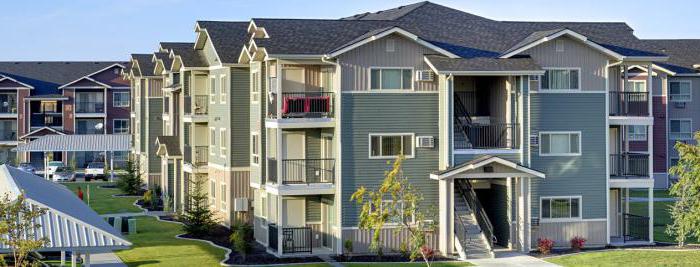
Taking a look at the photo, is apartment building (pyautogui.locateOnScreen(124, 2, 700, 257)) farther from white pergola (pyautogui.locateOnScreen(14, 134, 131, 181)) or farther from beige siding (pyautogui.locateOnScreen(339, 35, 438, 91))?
white pergola (pyautogui.locateOnScreen(14, 134, 131, 181))

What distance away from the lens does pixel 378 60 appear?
3788 cm

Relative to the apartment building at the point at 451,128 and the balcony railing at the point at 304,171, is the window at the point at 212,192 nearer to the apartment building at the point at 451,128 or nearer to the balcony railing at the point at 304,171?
the apartment building at the point at 451,128

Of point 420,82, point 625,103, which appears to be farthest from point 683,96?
point 420,82

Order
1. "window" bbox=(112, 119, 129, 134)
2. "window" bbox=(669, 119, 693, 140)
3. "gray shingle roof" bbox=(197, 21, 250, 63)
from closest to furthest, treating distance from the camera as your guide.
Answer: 1. "gray shingle roof" bbox=(197, 21, 250, 63)
2. "window" bbox=(669, 119, 693, 140)
3. "window" bbox=(112, 119, 129, 134)

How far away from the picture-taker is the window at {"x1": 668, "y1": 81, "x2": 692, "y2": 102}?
229 feet

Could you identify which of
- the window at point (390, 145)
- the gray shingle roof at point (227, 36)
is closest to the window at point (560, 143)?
the window at point (390, 145)

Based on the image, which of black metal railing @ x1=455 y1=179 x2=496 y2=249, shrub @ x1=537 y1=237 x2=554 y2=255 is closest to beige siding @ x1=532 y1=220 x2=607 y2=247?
shrub @ x1=537 y1=237 x2=554 y2=255

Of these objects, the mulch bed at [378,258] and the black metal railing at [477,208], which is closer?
the mulch bed at [378,258]

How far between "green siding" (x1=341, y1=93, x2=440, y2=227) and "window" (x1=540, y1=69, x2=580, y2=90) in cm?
411

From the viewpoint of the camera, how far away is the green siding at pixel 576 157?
1538 inches

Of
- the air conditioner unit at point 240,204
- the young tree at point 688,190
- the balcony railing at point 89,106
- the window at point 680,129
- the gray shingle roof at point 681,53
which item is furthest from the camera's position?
the balcony railing at point 89,106

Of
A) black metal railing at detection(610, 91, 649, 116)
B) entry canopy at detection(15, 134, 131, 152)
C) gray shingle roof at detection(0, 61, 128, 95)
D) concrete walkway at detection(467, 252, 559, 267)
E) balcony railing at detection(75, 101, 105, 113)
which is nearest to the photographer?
concrete walkway at detection(467, 252, 559, 267)

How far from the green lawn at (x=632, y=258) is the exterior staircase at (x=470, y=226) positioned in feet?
7.63

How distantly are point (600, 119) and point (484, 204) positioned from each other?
5.14 metres
